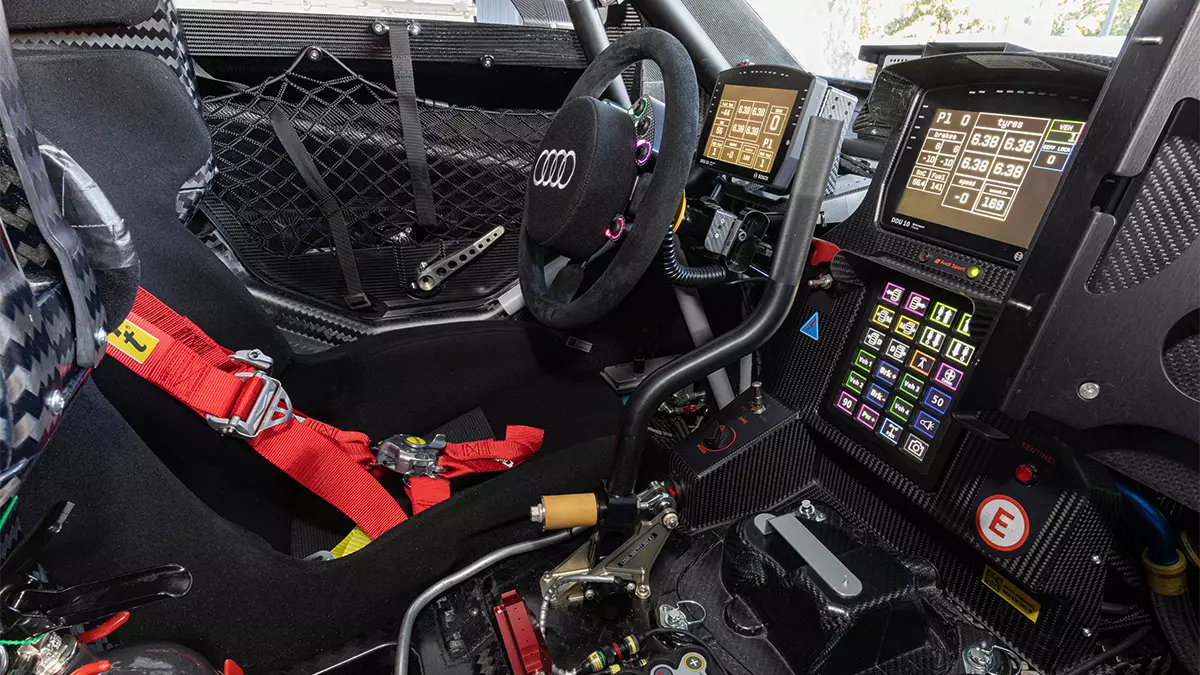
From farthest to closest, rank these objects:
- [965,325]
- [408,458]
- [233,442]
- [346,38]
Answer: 1. [346,38]
2. [408,458]
3. [233,442]
4. [965,325]

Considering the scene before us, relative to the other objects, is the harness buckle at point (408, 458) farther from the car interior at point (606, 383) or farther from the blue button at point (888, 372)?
the blue button at point (888, 372)

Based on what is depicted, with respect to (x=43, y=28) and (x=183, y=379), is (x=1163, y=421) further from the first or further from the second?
(x=43, y=28)

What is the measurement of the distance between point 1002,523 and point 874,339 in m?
0.29

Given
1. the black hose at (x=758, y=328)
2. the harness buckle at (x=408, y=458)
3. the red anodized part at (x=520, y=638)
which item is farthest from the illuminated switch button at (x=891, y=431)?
the harness buckle at (x=408, y=458)

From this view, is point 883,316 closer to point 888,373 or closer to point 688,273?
point 888,373

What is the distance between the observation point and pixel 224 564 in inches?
34.6

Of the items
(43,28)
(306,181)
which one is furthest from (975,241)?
(43,28)

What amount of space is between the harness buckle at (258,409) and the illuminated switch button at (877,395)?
1.00 meters

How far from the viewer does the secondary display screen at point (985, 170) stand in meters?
0.74

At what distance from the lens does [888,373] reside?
35.3 inches

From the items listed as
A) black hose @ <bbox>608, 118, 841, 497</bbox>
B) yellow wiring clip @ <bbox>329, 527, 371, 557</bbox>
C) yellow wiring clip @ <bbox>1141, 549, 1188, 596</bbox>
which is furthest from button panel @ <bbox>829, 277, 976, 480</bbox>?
yellow wiring clip @ <bbox>329, 527, 371, 557</bbox>

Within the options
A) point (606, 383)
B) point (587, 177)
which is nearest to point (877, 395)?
point (587, 177)

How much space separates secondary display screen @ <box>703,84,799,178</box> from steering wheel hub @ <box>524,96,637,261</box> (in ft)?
0.89

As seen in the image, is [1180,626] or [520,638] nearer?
[1180,626]
